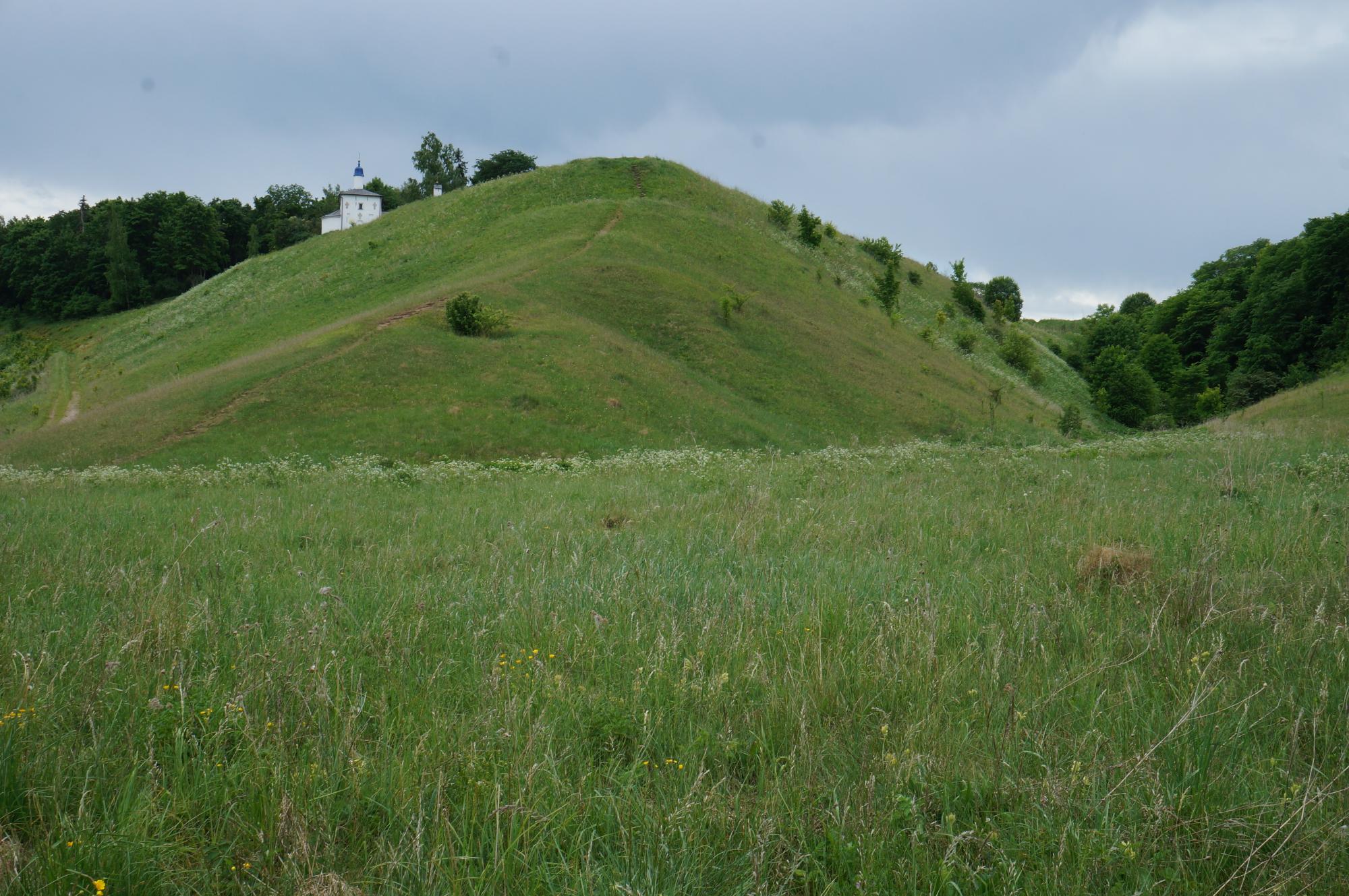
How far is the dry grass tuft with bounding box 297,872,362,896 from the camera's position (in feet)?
7.20

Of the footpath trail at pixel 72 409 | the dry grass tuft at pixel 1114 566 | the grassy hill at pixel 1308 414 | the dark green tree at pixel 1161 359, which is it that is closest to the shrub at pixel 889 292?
the grassy hill at pixel 1308 414

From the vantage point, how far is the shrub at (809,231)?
203 feet

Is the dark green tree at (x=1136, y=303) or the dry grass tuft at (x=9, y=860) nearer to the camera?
the dry grass tuft at (x=9, y=860)

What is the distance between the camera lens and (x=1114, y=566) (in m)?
5.60

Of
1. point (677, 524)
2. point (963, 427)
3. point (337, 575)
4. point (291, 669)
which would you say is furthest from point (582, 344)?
point (291, 669)

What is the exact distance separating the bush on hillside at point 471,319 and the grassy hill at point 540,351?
0.98 metres

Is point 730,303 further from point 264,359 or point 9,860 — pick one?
point 9,860

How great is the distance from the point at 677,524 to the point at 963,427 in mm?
33330

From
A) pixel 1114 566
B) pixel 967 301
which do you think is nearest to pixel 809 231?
pixel 967 301

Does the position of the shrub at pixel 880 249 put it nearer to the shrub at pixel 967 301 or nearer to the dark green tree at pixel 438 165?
the shrub at pixel 967 301

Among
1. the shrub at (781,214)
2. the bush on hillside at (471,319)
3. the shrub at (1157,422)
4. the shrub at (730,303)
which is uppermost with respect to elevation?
the shrub at (781,214)

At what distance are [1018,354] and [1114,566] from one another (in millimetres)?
63192

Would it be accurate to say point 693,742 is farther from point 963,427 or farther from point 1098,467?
point 963,427

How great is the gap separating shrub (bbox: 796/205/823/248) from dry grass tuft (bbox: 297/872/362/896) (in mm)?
63518
